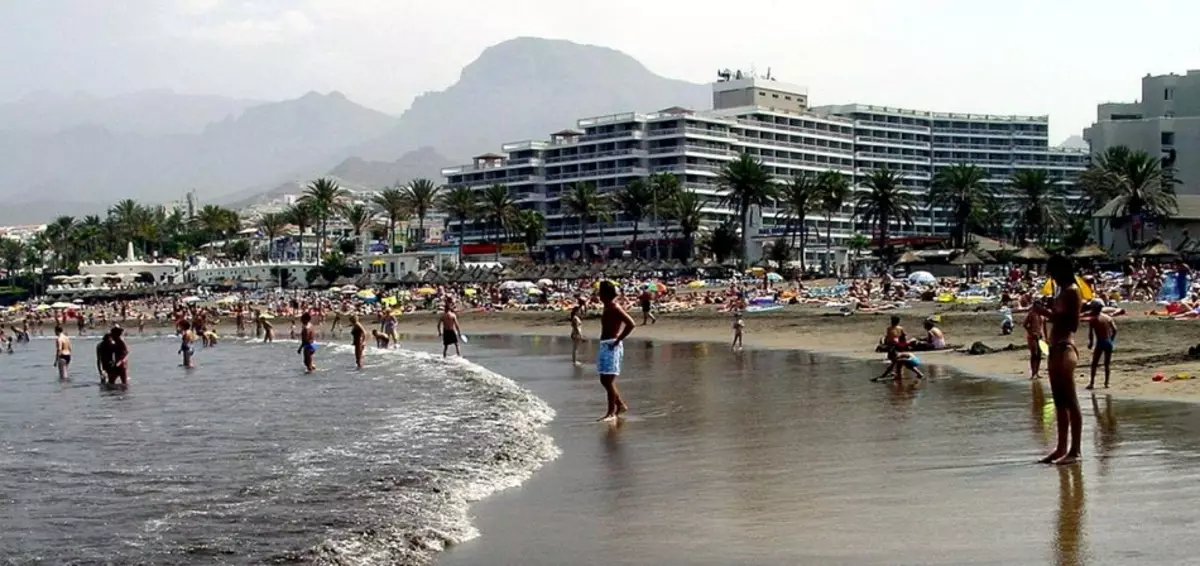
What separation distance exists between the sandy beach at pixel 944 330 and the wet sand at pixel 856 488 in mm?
2406

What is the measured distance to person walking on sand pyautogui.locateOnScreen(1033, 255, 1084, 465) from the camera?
342 inches

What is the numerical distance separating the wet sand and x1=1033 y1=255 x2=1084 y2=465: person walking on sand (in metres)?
0.25

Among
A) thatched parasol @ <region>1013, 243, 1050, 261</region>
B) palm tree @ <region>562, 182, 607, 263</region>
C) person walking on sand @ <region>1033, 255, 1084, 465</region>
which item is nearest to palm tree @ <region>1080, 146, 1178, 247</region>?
thatched parasol @ <region>1013, 243, 1050, 261</region>

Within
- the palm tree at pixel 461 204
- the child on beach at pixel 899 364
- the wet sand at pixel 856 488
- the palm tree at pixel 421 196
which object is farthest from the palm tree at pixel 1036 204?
the wet sand at pixel 856 488

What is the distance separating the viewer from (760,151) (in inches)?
4572

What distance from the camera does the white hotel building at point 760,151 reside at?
110 m

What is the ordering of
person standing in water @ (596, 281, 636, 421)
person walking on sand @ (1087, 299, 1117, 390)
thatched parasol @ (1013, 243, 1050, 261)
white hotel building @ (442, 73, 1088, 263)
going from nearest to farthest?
1. person standing in water @ (596, 281, 636, 421)
2. person walking on sand @ (1087, 299, 1117, 390)
3. thatched parasol @ (1013, 243, 1050, 261)
4. white hotel building @ (442, 73, 1088, 263)

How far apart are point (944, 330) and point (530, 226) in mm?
74481

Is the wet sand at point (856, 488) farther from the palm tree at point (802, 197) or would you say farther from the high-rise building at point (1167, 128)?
the high-rise building at point (1167, 128)

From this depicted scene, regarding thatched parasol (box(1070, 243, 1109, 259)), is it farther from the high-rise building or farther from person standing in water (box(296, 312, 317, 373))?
person standing in water (box(296, 312, 317, 373))

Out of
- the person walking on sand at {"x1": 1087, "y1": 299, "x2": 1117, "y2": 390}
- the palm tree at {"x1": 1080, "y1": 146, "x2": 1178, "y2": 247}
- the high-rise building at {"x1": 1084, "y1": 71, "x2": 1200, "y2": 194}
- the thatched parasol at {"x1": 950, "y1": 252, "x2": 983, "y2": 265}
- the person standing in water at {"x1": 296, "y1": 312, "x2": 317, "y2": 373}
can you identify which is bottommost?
the person standing in water at {"x1": 296, "y1": 312, "x2": 317, "y2": 373}

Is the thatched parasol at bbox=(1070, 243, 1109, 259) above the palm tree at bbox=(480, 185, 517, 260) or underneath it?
underneath

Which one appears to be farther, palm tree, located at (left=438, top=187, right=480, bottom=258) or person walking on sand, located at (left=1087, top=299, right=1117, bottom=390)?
palm tree, located at (left=438, top=187, right=480, bottom=258)

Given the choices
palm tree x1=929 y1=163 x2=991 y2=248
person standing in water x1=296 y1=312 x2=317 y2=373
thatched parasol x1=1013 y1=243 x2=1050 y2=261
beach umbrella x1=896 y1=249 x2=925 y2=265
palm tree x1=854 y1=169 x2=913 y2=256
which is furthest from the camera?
palm tree x1=929 y1=163 x2=991 y2=248
